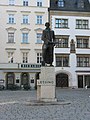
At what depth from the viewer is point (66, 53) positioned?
4709 cm

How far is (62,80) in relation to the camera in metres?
46.8

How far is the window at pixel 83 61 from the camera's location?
156ft

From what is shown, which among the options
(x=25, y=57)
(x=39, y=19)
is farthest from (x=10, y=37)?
(x=39, y=19)

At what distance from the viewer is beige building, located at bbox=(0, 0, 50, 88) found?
45.7m

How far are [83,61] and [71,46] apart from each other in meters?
3.17

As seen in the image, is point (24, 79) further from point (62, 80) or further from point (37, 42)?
point (37, 42)

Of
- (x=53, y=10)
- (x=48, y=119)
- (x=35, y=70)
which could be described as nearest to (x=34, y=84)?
(x=35, y=70)

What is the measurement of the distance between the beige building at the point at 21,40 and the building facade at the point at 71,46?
2.69 m

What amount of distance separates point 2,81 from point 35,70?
5468 millimetres

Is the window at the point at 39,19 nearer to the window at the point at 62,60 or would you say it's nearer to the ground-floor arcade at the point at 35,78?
the window at the point at 62,60

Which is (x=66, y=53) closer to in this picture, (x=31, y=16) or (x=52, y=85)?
(x=31, y=16)

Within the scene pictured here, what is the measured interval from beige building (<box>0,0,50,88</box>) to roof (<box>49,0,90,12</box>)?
7.06 feet

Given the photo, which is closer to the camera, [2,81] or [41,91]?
[41,91]

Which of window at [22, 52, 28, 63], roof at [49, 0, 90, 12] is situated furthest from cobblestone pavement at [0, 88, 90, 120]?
roof at [49, 0, 90, 12]
